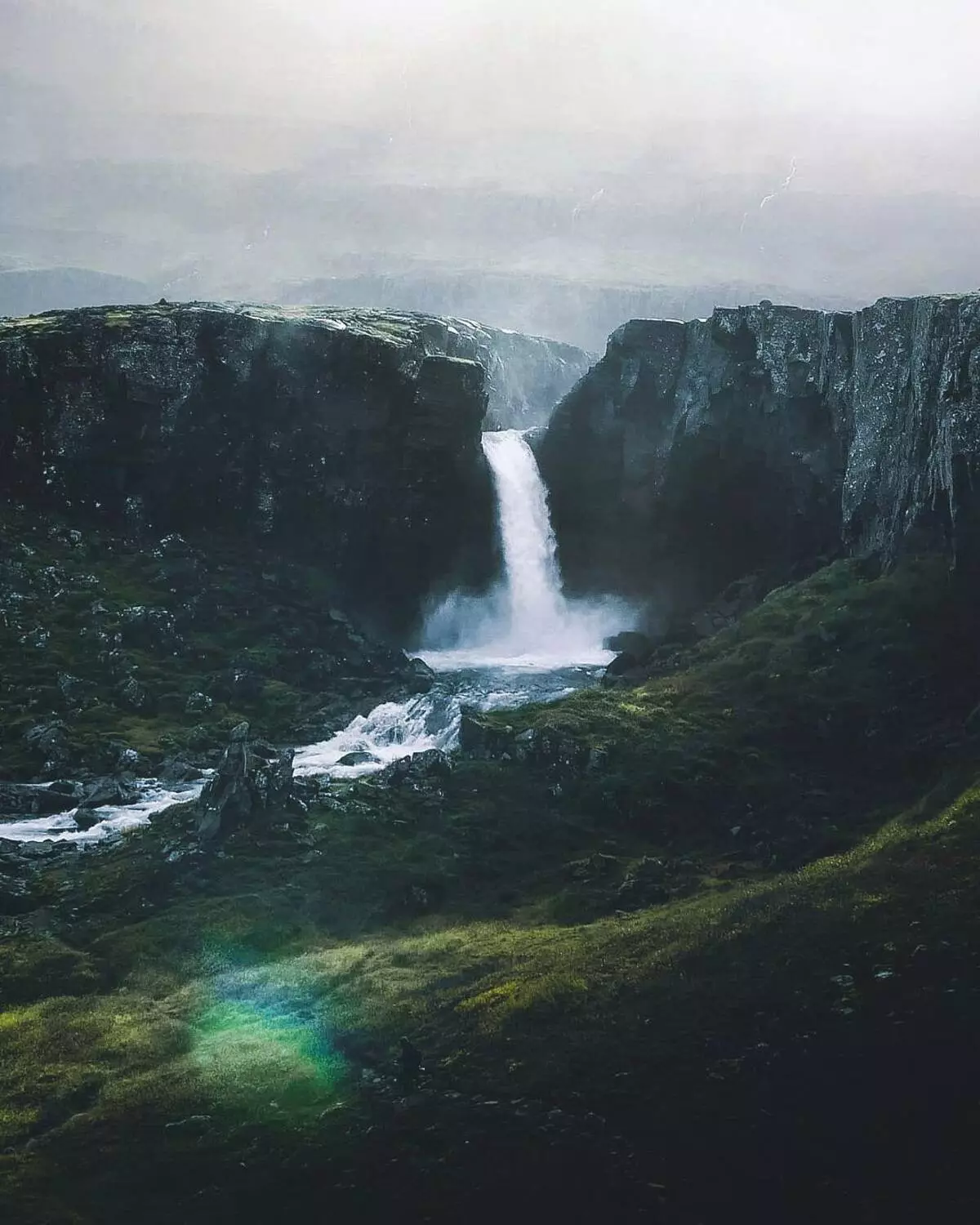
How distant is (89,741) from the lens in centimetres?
7375

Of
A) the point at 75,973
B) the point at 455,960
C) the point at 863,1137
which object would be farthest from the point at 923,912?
the point at 75,973

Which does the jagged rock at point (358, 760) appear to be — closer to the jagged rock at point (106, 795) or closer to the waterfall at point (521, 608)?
the jagged rock at point (106, 795)

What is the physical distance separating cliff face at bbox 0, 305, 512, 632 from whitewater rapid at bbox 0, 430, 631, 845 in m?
6.20

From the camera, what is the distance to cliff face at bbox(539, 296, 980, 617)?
8038cm

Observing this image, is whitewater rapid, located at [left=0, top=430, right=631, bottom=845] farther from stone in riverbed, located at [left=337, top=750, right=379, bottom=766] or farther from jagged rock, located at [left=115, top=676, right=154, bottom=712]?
jagged rock, located at [left=115, top=676, right=154, bottom=712]

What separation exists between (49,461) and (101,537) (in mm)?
7875

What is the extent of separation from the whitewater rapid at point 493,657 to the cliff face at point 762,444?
12.0 ft

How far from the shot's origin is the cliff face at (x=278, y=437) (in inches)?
3986

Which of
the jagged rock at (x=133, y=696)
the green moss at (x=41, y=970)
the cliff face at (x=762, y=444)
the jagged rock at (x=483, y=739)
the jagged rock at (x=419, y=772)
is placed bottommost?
the green moss at (x=41, y=970)

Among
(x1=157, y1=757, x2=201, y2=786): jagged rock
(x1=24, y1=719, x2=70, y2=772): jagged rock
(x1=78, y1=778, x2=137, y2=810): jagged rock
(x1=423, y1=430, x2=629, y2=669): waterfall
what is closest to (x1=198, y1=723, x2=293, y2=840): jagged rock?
(x1=78, y1=778, x2=137, y2=810): jagged rock

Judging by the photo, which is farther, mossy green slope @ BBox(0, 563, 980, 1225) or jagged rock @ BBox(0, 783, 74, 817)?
jagged rock @ BBox(0, 783, 74, 817)

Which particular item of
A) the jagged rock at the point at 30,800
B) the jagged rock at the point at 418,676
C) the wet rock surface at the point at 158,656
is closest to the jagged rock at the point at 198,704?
the wet rock surface at the point at 158,656

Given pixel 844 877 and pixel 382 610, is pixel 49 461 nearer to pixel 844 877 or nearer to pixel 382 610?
pixel 382 610

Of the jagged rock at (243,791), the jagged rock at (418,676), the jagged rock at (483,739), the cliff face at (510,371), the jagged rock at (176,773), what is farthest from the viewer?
the cliff face at (510,371)
